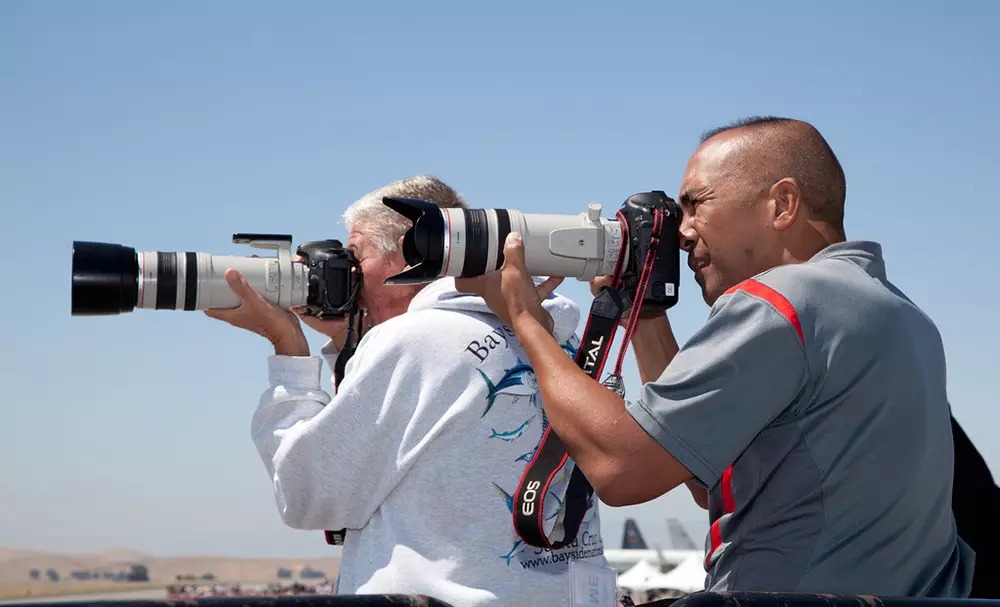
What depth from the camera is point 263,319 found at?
3816 mm

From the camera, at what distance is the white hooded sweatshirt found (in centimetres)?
318

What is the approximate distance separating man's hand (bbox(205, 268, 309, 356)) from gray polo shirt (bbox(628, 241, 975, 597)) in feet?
5.88

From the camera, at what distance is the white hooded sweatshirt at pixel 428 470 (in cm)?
318

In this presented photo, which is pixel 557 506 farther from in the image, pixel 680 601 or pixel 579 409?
pixel 680 601

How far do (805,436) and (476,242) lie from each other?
4.03 ft

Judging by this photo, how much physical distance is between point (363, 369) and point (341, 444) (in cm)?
24

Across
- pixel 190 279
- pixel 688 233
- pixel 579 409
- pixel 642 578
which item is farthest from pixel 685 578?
pixel 579 409

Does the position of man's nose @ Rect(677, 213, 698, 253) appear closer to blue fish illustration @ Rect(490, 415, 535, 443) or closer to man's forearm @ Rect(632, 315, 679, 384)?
man's forearm @ Rect(632, 315, 679, 384)

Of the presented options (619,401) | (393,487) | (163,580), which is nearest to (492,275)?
(393,487)

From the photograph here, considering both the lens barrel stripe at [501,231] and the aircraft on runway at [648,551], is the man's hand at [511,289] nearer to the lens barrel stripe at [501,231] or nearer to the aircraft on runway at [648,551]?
the lens barrel stripe at [501,231]

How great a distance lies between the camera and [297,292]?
13.1 ft

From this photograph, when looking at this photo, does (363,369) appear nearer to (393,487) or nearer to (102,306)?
(393,487)

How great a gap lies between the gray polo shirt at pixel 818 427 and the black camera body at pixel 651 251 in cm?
84

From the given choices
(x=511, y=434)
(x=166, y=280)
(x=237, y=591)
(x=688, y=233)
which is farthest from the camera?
(x=237, y=591)
